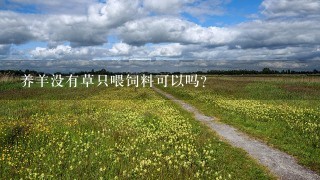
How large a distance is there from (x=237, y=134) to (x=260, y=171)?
6.17 meters

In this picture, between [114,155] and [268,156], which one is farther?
[268,156]

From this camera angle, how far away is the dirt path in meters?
10.3

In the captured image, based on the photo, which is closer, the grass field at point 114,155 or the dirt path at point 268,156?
the grass field at point 114,155

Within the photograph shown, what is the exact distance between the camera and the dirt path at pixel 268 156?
1029 cm

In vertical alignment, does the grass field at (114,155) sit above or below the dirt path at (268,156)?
above

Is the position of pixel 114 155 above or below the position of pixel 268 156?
above

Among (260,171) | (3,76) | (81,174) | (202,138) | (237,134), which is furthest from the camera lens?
(3,76)

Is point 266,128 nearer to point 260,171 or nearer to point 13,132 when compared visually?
point 260,171

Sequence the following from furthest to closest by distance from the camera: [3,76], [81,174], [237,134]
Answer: [3,76]
[237,134]
[81,174]

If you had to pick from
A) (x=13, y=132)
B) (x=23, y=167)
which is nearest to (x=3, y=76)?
(x=13, y=132)

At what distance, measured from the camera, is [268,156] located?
1233 centimetres

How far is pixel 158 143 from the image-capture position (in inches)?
A: 522

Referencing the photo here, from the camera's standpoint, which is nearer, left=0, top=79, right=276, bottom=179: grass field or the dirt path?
left=0, top=79, right=276, bottom=179: grass field

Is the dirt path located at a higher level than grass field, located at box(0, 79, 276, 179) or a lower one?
lower
